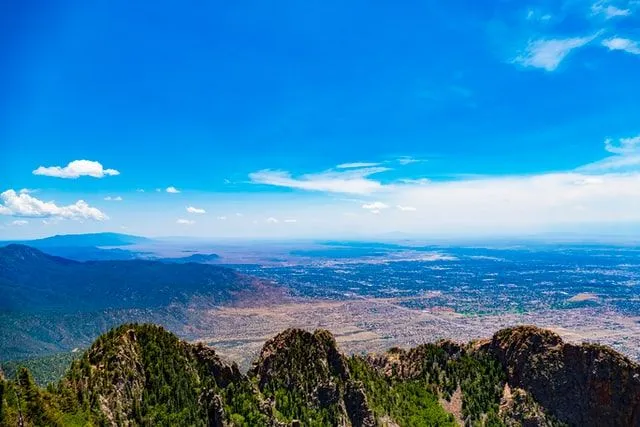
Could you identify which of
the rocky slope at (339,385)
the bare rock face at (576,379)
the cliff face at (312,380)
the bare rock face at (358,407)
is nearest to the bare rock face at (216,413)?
the rocky slope at (339,385)

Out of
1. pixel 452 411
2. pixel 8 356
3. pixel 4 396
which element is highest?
pixel 4 396

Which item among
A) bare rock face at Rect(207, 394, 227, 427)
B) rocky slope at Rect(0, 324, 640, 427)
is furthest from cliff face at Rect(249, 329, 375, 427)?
bare rock face at Rect(207, 394, 227, 427)

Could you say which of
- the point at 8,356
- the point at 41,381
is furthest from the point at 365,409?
the point at 8,356

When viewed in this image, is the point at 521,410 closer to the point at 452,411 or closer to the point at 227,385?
the point at 452,411

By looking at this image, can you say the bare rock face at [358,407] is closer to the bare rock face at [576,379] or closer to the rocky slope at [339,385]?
the rocky slope at [339,385]

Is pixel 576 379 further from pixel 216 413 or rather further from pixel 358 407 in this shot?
pixel 216 413

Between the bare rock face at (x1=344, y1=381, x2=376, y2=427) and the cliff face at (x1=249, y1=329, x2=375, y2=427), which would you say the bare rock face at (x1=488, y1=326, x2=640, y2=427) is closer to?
the bare rock face at (x1=344, y1=381, x2=376, y2=427)
